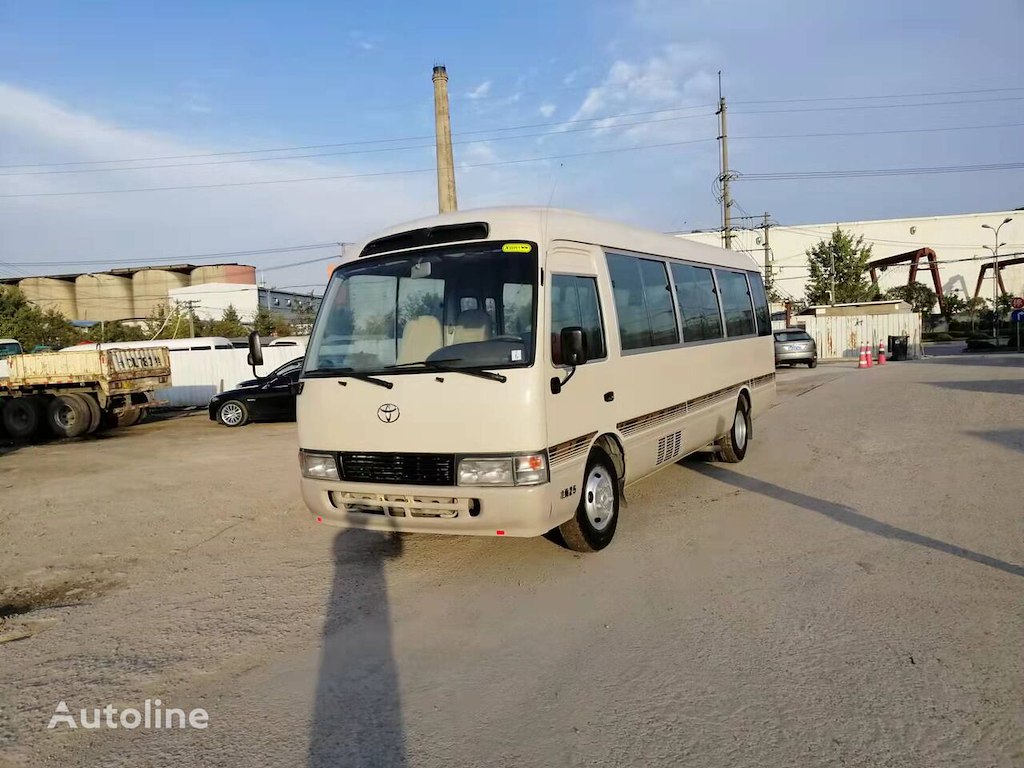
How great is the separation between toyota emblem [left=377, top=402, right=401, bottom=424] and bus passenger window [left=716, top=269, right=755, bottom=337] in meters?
5.44

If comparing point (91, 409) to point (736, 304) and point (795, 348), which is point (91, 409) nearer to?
point (736, 304)

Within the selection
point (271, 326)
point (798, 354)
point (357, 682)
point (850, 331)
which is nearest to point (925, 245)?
point (850, 331)

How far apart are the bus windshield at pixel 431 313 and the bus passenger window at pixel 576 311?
23 cm

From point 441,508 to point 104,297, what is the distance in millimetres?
88915

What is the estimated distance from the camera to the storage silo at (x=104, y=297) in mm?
80750

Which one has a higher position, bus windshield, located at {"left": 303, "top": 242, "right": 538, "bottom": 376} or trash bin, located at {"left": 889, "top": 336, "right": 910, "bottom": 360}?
bus windshield, located at {"left": 303, "top": 242, "right": 538, "bottom": 376}

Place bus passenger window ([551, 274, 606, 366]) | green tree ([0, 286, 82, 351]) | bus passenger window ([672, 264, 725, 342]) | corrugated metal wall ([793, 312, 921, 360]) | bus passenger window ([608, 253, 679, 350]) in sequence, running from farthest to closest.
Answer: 1. green tree ([0, 286, 82, 351])
2. corrugated metal wall ([793, 312, 921, 360])
3. bus passenger window ([672, 264, 725, 342])
4. bus passenger window ([608, 253, 679, 350])
5. bus passenger window ([551, 274, 606, 366])

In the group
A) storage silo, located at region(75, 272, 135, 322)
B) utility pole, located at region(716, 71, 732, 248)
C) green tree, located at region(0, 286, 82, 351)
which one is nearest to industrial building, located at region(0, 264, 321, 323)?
storage silo, located at region(75, 272, 135, 322)

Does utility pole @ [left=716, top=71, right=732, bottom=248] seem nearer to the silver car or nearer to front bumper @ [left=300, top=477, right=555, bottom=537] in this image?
the silver car

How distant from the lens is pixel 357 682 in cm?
383

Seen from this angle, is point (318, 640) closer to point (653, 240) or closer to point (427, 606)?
point (427, 606)

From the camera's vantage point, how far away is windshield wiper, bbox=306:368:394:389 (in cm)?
515

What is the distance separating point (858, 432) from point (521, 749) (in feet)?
32.0

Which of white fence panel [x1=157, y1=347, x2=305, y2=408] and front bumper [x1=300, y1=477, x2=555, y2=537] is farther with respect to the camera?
white fence panel [x1=157, y1=347, x2=305, y2=408]
